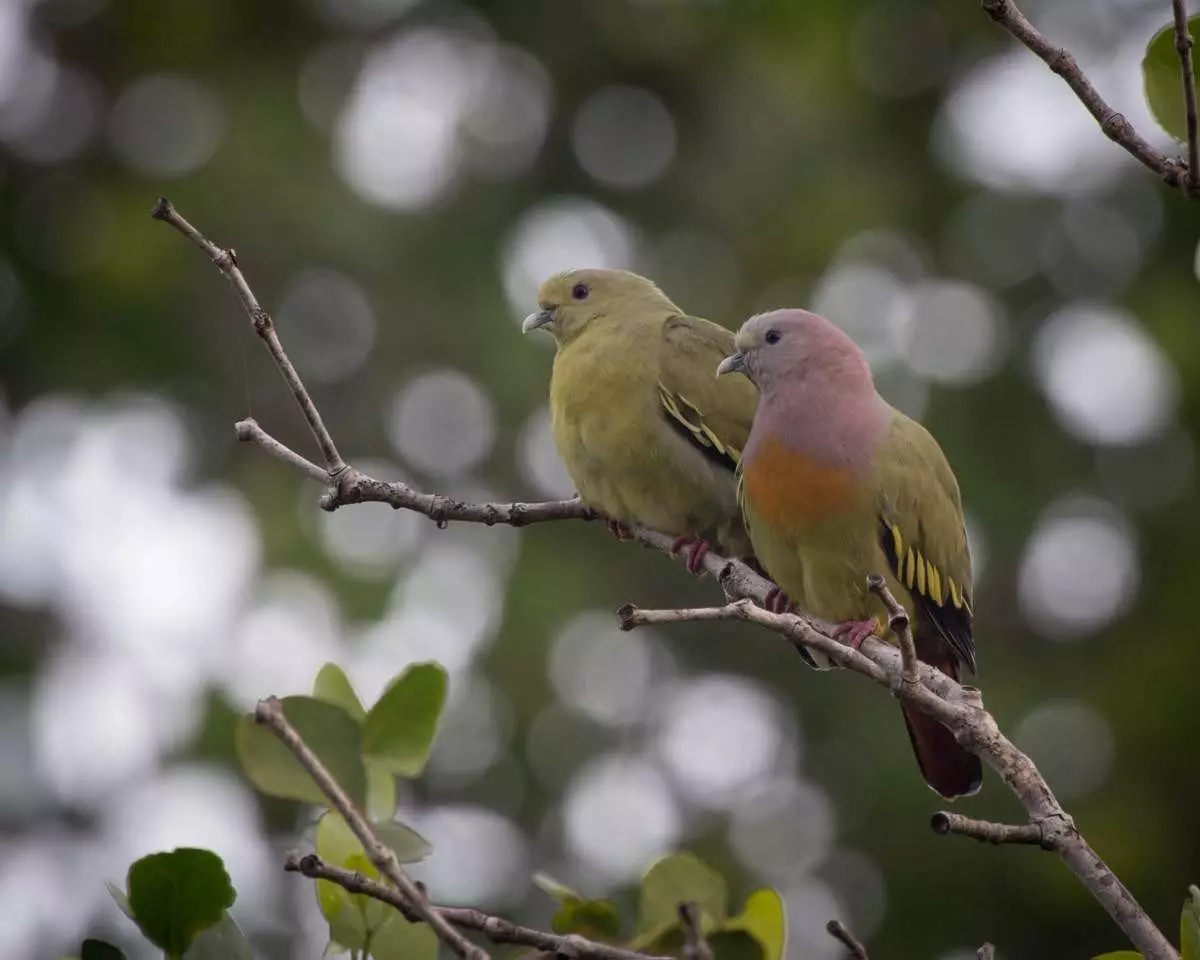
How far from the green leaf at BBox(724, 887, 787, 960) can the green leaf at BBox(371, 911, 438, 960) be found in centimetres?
42

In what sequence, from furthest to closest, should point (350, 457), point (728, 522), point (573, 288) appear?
point (350, 457) < point (573, 288) < point (728, 522)

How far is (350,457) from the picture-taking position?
917cm

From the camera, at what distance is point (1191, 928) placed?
1976mm

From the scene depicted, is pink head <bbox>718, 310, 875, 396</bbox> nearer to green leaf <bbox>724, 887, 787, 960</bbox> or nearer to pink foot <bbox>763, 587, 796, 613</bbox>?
pink foot <bbox>763, 587, 796, 613</bbox>

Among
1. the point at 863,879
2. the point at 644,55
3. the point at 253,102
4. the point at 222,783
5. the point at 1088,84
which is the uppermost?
the point at 1088,84

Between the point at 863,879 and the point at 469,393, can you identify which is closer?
the point at 863,879

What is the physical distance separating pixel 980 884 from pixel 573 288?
4667 millimetres

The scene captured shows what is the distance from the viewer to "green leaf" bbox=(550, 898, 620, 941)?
235 centimetres

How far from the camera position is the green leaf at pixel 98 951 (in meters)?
2.11

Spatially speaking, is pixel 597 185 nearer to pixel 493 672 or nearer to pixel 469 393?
pixel 469 393

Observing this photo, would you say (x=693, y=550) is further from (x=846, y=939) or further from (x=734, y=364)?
(x=846, y=939)

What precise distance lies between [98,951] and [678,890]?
A: 2.53 ft

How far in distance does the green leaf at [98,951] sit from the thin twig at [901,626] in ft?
3.42

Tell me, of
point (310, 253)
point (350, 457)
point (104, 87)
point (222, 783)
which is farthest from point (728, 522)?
point (104, 87)
